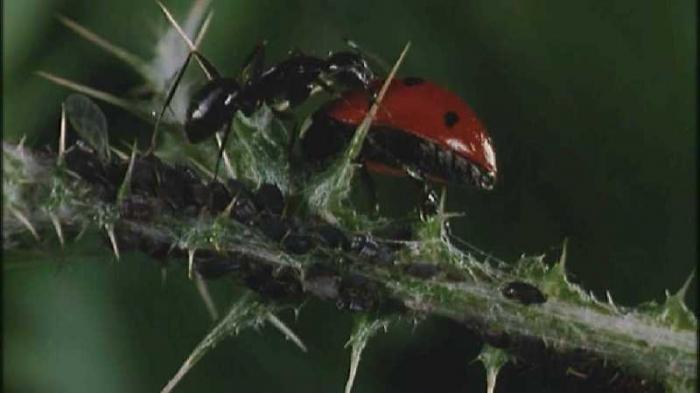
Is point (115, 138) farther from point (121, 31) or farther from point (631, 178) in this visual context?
point (631, 178)

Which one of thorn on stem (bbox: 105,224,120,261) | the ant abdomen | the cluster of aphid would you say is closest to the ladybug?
the ant abdomen

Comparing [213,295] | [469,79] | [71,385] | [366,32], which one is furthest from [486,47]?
[71,385]

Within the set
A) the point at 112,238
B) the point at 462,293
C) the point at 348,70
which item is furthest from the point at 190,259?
the point at 348,70

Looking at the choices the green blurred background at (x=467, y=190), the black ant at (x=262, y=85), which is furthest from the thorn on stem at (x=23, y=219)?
the green blurred background at (x=467, y=190)

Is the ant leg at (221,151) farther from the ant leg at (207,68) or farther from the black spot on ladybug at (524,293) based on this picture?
the black spot on ladybug at (524,293)

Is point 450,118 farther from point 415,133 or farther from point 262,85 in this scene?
point 262,85

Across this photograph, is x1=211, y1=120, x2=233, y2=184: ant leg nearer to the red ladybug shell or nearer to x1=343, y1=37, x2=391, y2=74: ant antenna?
the red ladybug shell
